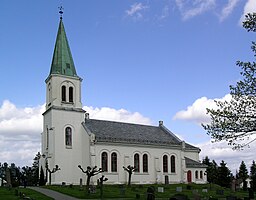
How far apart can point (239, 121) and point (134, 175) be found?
3862 centimetres

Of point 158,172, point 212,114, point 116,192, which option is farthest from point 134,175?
point 212,114

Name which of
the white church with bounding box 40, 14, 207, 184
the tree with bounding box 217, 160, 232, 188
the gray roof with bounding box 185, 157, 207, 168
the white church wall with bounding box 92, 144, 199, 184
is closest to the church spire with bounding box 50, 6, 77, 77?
the white church with bounding box 40, 14, 207, 184

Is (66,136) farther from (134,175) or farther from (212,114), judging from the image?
(212,114)

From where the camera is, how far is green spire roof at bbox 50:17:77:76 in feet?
173

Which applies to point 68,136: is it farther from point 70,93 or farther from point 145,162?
point 145,162

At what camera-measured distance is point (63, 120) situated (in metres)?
50.5

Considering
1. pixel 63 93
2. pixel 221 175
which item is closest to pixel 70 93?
pixel 63 93

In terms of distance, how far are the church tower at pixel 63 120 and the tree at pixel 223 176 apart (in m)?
32.0

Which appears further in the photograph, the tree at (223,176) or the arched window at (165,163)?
the tree at (223,176)

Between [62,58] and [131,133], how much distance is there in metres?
14.4

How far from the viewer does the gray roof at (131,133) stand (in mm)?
51688

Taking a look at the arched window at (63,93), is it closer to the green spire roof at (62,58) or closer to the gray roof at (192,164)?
the green spire roof at (62,58)

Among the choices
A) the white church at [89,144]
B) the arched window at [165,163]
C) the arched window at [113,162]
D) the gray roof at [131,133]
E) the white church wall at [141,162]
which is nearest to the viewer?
the white church at [89,144]

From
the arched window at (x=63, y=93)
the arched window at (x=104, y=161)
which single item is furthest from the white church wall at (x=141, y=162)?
the arched window at (x=63, y=93)
